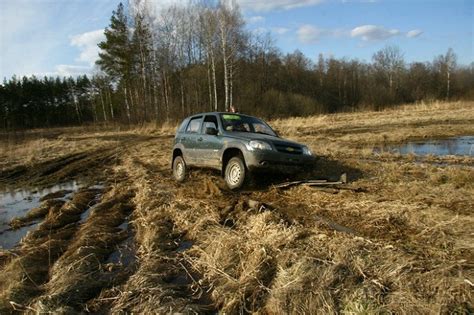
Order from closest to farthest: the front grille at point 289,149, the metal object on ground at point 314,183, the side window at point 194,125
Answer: the metal object on ground at point 314,183 → the front grille at point 289,149 → the side window at point 194,125

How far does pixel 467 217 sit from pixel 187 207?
14.9ft

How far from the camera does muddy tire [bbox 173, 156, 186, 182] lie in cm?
1068

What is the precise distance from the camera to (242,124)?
980cm

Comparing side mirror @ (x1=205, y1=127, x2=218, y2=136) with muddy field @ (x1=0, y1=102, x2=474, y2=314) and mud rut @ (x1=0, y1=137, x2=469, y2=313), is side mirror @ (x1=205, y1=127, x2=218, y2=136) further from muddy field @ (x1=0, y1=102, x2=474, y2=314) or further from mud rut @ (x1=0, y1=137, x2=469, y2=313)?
mud rut @ (x1=0, y1=137, x2=469, y2=313)

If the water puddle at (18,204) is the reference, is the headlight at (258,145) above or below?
above

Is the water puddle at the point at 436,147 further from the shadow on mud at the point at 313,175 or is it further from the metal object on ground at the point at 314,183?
the metal object on ground at the point at 314,183

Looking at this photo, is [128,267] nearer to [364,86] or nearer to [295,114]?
[295,114]

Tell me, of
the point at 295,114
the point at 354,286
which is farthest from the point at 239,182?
the point at 295,114

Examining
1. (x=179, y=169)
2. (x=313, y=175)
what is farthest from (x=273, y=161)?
(x=179, y=169)

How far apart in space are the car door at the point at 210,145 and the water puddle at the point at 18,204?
3.50 meters

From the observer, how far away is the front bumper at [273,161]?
8.23 m

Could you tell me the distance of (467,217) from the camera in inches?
213

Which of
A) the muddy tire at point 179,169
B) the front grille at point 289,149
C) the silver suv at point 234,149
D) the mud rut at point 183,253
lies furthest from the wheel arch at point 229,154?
the muddy tire at point 179,169

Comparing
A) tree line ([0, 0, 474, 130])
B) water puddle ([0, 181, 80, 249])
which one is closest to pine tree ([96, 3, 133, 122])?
tree line ([0, 0, 474, 130])
